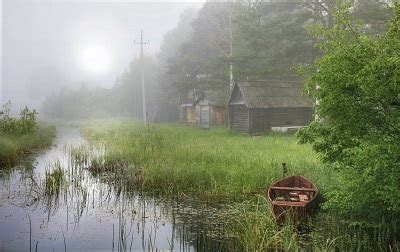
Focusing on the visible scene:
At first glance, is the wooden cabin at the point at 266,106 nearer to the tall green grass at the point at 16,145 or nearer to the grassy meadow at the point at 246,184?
the grassy meadow at the point at 246,184

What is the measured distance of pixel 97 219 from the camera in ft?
32.8

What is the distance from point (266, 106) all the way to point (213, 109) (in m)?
11.5

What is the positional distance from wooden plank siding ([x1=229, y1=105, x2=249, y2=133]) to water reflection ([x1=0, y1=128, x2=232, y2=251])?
19307 mm

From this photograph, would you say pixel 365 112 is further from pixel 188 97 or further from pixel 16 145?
pixel 188 97

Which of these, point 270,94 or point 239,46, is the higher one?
point 239,46

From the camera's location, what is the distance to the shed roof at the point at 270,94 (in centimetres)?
3081

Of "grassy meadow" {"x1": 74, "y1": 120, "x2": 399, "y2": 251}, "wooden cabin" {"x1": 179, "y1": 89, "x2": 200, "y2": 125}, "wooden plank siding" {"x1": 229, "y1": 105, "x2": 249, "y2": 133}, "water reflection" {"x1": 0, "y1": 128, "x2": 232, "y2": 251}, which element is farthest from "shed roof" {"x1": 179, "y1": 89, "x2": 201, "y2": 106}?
→ "water reflection" {"x1": 0, "y1": 128, "x2": 232, "y2": 251}

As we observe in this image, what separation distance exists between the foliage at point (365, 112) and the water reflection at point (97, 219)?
316 cm

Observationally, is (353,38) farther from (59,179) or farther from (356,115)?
(59,179)

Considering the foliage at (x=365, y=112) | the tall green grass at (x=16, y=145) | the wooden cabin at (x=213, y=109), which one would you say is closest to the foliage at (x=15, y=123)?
the tall green grass at (x=16, y=145)

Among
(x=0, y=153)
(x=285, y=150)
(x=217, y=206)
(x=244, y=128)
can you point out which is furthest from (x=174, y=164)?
(x=244, y=128)

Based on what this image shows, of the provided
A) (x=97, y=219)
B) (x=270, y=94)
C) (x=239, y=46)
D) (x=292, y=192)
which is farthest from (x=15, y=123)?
(x=239, y=46)

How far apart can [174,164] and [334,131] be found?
7331mm

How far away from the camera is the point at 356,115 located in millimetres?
7773
